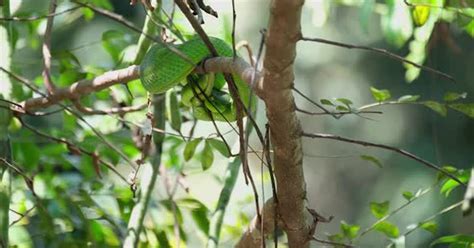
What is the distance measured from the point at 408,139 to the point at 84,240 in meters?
2.72

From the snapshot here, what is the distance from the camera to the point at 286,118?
3.72 ft

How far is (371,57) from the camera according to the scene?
4508 millimetres

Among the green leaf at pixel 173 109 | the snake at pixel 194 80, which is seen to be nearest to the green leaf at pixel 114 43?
the green leaf at pixel 173 109

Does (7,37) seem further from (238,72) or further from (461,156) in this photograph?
(461,156)

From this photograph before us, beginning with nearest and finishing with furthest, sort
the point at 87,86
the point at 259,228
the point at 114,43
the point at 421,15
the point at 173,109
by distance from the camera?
the point at 259,228 < the point at 87,86 < the point at 421,15 < the point at 173,109 < the point at 114,43

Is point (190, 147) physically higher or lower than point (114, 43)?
lower

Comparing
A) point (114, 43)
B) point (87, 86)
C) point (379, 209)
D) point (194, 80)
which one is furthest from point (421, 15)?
point (114, 43)

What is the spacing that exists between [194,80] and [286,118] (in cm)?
36

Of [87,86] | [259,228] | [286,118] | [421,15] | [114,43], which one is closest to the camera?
[286,118]

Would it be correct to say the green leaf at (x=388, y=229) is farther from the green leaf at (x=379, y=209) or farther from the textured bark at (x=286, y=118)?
the textured bark at (x=286, y=118)

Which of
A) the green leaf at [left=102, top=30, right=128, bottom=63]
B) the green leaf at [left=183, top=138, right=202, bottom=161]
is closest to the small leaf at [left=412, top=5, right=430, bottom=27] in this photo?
the green leaf at [left=183, top=138, right=202, bottom=161]

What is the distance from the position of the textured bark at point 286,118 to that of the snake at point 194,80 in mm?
183

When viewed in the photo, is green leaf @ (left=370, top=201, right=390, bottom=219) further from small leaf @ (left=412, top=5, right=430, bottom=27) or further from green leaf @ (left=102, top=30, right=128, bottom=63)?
green leaf @ (left=102, top=30, right=128, bottom=63)

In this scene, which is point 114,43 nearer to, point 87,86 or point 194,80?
point 87,86
